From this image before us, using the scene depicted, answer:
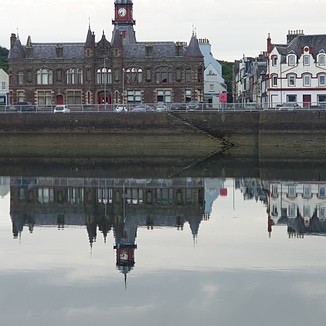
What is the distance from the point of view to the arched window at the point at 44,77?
80625 mm

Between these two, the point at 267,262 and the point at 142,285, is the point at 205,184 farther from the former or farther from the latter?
the point at 142,285

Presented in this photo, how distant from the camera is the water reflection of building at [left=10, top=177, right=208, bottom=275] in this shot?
1079 inches

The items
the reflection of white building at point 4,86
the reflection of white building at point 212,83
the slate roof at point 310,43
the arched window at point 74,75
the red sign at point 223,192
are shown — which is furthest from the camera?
the reflection of white building at point 212,83

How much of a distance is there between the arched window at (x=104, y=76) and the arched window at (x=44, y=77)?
15.0 ft

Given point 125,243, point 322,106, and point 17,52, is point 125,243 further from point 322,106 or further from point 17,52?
point 17,52

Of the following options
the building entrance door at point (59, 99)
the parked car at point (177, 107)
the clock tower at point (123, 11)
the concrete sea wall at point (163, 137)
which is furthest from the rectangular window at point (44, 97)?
Answer: the parked car at point (177, 107)

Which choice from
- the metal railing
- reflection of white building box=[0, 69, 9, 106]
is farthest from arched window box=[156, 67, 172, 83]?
reflection of white building box=[0, 69, 9, 106]

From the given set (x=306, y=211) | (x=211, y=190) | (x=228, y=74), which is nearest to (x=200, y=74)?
(x=211, y=190)

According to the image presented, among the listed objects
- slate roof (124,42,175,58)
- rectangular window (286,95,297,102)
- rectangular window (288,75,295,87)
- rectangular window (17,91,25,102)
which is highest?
slate roof (124,42,175,58)

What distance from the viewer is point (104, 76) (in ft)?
263

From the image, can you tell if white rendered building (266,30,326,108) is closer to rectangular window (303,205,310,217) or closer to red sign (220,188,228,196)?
red sign (220,188,228,196)

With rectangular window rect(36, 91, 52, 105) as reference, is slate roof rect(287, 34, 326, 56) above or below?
above

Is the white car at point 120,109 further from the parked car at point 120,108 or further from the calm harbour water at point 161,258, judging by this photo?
the calm harbour water at point 161,258

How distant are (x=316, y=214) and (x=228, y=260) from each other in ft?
29.4
